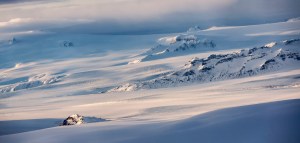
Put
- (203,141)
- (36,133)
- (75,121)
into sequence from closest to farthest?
1. (203,141)
2. (36,133)
3. (75,121)

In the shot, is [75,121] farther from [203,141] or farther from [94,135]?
[203,141]

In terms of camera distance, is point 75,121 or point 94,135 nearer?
point 94,135

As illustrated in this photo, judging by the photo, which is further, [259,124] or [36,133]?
[36,133]

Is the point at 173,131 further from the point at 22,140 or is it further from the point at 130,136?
the point at 22,140

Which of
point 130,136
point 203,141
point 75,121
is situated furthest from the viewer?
point 75,121

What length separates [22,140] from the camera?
28.1 meters

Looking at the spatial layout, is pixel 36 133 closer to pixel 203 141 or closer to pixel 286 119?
pixel 203 141

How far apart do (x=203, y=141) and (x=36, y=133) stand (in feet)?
35.6

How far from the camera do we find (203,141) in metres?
25.0

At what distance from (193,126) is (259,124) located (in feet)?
11.6

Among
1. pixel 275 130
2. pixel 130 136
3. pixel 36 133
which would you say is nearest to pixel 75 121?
pixel 36 133

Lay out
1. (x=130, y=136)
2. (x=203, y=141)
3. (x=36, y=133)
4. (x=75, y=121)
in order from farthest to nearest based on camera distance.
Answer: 1. (x=75, y=121)
2. (x=36, y=133)
3. (x=130, y=136)
4. (x=203, y=141)

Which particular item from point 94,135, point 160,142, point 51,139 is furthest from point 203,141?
point 51,139

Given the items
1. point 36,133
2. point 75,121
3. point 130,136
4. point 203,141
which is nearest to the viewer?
point 203,141
